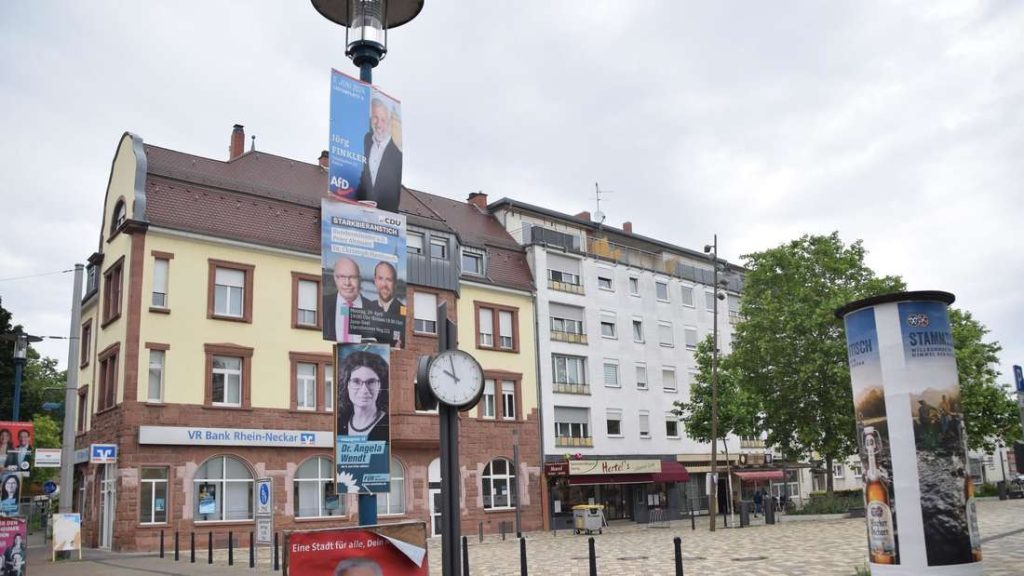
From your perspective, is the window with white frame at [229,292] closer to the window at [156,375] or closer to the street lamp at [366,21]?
the window at [156,375]

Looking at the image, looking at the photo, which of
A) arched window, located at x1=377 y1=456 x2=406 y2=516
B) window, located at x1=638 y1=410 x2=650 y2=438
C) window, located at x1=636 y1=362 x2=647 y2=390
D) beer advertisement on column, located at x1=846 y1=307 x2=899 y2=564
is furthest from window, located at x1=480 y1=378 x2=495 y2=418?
beer advertisement on column, located at x1=846 y1=307 x2=899 y2=564

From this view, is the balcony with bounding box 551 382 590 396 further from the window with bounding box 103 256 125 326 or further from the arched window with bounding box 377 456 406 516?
the window with bounding box 103 256 125 326

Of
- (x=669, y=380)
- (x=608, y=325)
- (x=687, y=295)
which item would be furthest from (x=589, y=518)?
(x=687, y=295)

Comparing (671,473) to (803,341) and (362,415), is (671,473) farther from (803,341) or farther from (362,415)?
(362,415)

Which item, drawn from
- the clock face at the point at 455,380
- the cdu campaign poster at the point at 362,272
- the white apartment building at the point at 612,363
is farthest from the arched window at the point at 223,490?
the clock face at the point at 455,380

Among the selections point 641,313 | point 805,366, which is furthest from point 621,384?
point 805,366

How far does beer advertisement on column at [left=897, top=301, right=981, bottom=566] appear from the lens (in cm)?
1144

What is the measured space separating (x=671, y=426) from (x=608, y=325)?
6452mm

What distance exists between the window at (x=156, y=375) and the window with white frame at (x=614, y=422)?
828 inches

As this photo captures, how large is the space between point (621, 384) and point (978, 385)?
Answer: 15.5m

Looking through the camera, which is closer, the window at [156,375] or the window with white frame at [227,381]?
the window at [156,375]

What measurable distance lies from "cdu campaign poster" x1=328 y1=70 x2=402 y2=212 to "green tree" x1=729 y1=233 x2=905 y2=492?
24501 mm

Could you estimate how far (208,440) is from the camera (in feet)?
98.4

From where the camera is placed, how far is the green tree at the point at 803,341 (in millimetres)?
35875
